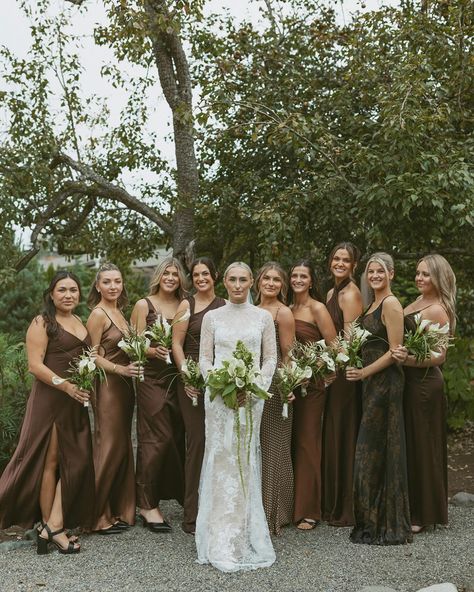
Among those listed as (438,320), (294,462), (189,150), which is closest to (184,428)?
(294,462)

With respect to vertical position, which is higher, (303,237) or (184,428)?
(303,237)

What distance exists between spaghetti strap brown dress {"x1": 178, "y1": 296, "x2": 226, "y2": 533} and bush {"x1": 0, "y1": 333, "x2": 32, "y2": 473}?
286 centimetres

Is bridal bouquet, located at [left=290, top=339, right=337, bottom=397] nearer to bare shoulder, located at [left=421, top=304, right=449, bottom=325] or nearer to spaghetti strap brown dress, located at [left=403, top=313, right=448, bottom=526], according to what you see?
spaghetti strap brown dress, located at [left=403, top=313, right=448, bottom=526]

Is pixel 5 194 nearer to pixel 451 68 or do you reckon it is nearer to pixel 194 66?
pixel 194 66

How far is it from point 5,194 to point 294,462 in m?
4.83

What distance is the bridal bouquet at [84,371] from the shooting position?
661 cm

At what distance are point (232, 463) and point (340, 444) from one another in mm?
1470

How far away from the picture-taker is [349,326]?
7395 millimetres

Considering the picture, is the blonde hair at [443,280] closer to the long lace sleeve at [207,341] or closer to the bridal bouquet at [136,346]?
the long lace sleeve at [207,341]

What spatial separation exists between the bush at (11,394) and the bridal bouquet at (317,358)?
12.9ft

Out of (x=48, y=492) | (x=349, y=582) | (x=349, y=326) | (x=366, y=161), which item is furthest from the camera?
(x=366, y=161)

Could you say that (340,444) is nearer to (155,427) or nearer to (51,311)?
(155,427)

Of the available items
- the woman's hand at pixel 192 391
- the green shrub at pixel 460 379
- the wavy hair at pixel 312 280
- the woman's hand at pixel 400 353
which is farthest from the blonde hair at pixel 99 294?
the green shrub at pixel 460 379

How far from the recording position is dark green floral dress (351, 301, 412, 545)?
6.93 meters
